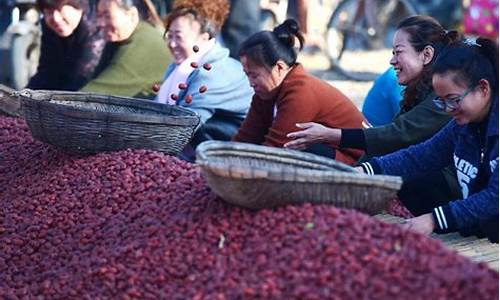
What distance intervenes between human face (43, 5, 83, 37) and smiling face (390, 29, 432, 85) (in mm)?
2126

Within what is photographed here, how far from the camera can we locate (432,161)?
3.05m

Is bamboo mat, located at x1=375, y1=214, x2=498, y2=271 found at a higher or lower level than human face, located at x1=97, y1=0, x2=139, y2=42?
higher

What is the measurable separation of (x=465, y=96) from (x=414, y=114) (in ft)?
2.67

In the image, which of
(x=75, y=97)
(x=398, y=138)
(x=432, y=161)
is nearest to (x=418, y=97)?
(x=398, y=138)

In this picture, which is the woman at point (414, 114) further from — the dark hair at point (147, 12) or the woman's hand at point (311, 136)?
the dark hair at point (147, 12)

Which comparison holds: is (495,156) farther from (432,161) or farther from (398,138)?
(398,138)

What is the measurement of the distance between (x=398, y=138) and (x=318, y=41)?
6626 mm

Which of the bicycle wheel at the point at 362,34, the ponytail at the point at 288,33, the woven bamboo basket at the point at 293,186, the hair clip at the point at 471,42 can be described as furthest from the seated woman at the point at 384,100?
the bicycle wheel at the point at 362,34

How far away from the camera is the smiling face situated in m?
3.45

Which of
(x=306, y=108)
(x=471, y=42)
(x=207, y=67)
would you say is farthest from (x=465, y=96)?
(x=207, y=67)

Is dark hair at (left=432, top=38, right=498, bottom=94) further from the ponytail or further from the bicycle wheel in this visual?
the bicycle wheel

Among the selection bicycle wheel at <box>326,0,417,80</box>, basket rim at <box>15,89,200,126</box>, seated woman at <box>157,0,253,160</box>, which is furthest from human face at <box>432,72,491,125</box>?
bicycle wheel at <box>326,0,417,80</box>

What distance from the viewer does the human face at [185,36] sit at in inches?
175

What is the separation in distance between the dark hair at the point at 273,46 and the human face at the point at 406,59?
0.44 meters
